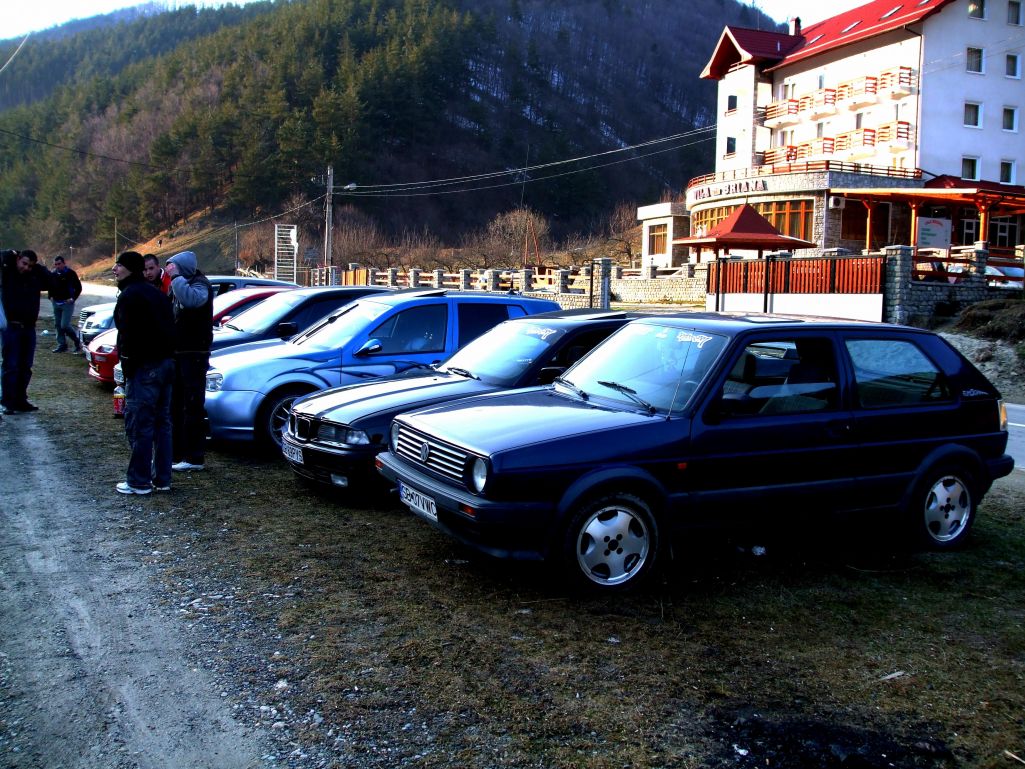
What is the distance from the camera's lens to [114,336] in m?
12.9

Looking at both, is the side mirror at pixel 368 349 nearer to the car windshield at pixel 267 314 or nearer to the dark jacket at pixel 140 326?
the dark jacket at pixel 140 326

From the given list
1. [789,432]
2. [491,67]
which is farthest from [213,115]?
[789,432]

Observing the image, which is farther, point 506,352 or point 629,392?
point 506,352

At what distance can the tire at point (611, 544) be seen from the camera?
5.03m

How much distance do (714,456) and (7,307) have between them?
9.35m

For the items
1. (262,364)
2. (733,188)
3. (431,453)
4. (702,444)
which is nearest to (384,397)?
(431,453)

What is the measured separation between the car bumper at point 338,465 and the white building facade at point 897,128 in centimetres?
4166

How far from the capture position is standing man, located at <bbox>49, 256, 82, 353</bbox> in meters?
16.9

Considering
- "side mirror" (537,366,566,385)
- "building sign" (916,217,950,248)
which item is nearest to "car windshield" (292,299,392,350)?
"side mirror" (537,366,566,385)

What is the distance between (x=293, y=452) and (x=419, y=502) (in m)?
2.25

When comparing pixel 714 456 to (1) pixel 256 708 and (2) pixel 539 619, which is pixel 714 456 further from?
(1) pixel 256 708

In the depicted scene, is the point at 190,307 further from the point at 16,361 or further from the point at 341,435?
the point at 16,361

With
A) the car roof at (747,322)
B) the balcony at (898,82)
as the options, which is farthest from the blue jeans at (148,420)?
the balcony at (898,82)

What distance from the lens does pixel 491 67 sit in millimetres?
117750
